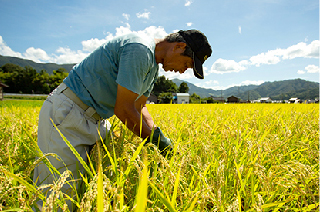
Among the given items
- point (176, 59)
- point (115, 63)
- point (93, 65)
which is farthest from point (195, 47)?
point (93, 65)

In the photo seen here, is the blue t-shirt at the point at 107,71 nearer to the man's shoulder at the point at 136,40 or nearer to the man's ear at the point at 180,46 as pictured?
the man's shoulder at the point at 136,40

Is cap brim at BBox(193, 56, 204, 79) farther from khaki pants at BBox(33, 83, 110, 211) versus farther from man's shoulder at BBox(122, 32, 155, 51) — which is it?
khaki pants at BBox(33, 83, 110, 211)

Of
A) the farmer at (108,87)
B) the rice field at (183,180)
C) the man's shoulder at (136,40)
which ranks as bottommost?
the rice field at (183,180)

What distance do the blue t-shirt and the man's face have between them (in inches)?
6.8

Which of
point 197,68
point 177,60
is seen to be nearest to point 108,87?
point 177,60

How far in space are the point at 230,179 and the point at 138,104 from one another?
160 cm

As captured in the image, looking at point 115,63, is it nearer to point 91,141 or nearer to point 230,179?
point 91,141

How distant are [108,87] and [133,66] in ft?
1.70

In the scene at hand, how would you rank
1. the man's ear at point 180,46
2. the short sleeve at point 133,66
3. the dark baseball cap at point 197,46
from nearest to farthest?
the short sleeve at point 133,66
the man's ear at point 180,46
the dark baseball cap at point 197,46

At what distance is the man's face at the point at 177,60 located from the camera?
196cm

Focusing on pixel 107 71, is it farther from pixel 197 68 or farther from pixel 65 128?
pixel 197 68

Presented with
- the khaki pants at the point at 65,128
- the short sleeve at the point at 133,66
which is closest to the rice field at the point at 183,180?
the khaki pants at the point at 65,128

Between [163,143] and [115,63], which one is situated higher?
[115,63]

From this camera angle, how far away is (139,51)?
163 centimetres
